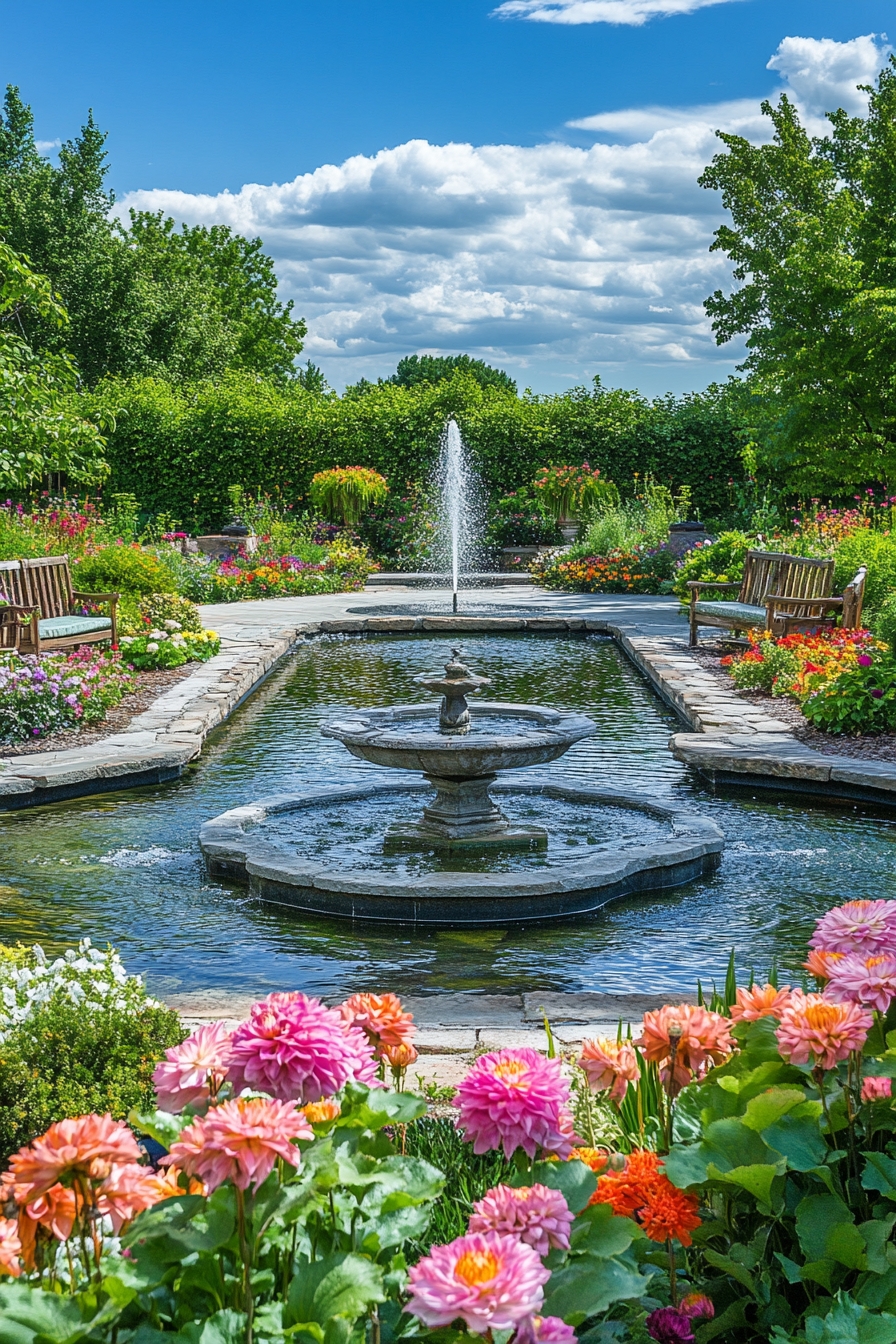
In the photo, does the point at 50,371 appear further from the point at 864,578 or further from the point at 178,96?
the point at 864,578

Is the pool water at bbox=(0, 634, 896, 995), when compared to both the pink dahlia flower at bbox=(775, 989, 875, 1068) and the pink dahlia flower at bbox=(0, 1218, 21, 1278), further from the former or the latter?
the pink dahlia flower at bbox=(0, 1218, 21, 1278)

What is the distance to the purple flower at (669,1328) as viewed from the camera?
1.79 meters

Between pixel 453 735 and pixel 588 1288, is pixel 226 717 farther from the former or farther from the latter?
pixel 588 1288

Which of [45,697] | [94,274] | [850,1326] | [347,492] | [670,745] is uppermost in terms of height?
[94,274]

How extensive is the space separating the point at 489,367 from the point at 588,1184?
70.5 meters

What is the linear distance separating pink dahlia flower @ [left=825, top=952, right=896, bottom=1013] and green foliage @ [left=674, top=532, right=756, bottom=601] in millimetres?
14252

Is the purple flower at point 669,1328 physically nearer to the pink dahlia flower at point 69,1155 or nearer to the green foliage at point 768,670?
the pink dahlia flower at point 69,1155


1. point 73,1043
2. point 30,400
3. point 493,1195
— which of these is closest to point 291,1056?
point 493,1195

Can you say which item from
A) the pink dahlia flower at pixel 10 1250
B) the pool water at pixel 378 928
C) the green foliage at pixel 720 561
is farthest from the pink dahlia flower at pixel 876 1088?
the green foliage at pixel 720 561

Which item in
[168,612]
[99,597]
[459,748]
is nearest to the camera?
[459,748]

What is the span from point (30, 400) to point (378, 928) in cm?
757

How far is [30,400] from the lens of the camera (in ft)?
37.5

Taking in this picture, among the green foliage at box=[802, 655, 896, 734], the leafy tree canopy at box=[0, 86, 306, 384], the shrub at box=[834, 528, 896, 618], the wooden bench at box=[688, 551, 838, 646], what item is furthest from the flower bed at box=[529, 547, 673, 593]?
the leafy tree canopy at box=[0, 86, 306, 384]

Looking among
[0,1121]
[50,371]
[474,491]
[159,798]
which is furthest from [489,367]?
[0,1121]
